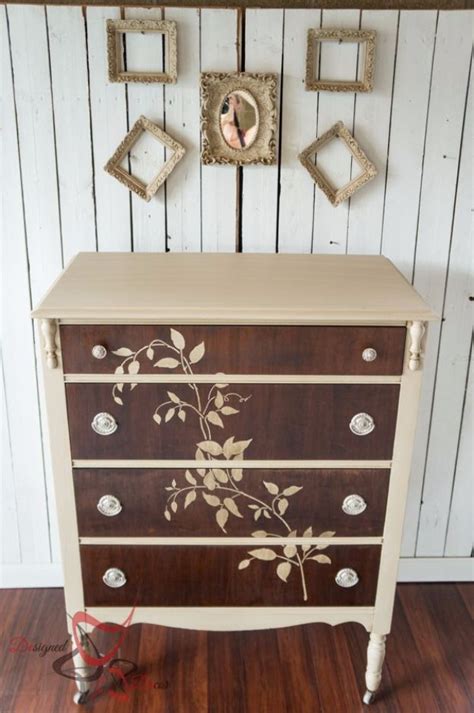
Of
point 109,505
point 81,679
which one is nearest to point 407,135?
point 109,505

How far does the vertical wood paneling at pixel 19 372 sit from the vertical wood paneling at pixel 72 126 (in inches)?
2.6

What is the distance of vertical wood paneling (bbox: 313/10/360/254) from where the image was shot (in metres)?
1.76

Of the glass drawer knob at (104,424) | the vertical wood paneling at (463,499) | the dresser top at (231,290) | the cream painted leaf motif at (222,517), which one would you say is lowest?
the vertical wood paneling at (463,499)

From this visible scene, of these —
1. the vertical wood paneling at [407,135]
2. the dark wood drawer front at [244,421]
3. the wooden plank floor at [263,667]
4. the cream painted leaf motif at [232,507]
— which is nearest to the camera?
the dark wood drawer front at [244,421]

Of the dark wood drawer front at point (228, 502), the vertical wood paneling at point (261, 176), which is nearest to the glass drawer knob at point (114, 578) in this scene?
the dark wood drawer front at point (228, 502)

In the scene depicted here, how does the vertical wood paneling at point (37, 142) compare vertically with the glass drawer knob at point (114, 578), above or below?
above

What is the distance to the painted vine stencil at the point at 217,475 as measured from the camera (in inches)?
60.3

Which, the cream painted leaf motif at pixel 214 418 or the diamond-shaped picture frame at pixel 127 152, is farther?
the diamond-shaped picture frame at pixel 127 152

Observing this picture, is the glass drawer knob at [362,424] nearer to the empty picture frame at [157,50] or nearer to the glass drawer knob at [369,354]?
the glass drawer knob at [369,354]

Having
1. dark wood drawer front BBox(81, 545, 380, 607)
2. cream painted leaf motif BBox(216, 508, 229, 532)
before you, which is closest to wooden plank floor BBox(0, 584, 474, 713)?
dark wood drawer front BBox(81, 545, 380, 607)

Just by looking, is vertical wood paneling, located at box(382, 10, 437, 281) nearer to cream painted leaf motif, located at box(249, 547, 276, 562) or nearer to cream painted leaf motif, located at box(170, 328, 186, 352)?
cream painted leaf motif, located at box(170, 328, 186, 352)

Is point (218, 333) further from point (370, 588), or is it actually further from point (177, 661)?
point (177, 661)

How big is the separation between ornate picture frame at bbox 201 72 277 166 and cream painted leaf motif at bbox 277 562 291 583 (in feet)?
3.43

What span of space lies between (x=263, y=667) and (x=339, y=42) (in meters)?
1.72
